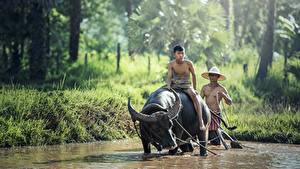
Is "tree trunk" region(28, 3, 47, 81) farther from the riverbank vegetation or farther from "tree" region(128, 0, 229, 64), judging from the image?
"tree" region(128, 0, 229, 64)

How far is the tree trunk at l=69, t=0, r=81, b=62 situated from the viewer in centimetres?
3173

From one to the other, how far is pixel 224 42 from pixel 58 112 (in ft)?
48.2

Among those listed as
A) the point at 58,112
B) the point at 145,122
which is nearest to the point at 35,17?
the point at 58,112

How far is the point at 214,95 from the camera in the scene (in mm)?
16266

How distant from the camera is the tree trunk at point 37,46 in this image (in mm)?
27922

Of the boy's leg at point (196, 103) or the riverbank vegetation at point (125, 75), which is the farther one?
the riverbank vegetation at point (125, 75)

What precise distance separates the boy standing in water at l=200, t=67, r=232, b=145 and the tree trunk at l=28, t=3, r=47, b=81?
526 inches

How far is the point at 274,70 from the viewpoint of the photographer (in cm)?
3312

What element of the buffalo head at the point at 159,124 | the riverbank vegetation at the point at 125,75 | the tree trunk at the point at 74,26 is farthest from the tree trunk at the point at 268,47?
the buffalo head at the point at 159,124

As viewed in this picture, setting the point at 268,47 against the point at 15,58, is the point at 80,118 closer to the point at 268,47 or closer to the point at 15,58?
the point at 15,58

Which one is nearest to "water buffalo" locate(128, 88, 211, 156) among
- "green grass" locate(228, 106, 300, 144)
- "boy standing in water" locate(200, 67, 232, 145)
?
"boy standing in water" locate(200, 67, 232, 145)

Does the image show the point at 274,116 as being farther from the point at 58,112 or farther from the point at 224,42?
the point at 224,42

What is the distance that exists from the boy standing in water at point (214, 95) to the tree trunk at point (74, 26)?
54.0 ft

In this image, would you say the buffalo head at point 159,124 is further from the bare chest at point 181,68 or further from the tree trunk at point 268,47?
the tree trunk at point 268,47
